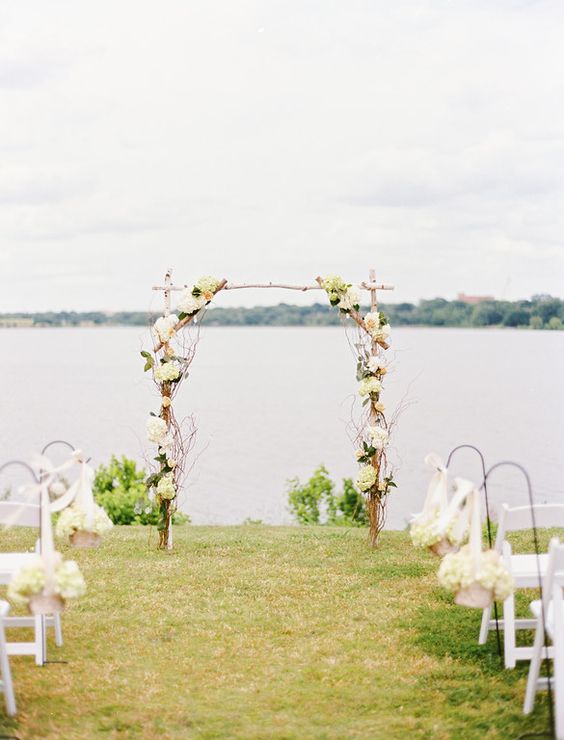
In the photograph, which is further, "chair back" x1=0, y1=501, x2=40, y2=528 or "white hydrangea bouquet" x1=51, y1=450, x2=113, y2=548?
"chair back" x1=0, y1=501, x2=40, y2=528

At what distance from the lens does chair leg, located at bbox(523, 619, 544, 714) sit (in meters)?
4.24

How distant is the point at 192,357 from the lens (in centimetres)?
807

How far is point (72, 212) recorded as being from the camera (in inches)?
1453

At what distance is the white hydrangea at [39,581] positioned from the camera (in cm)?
393

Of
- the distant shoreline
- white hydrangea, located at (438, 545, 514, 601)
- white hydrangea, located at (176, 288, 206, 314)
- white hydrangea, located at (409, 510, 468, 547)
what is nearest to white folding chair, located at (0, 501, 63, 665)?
white hydrangea, located at (409, 510, 468, 547)

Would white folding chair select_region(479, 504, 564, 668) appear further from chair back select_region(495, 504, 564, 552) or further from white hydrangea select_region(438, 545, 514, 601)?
white hydrangea select_region(438, 545, 514, 601)

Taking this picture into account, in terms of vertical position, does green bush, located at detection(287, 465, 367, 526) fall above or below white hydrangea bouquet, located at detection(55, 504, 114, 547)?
below

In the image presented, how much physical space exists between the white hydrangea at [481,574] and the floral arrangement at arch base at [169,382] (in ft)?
13.7

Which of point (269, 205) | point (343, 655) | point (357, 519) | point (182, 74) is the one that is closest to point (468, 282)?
point (269, 205)

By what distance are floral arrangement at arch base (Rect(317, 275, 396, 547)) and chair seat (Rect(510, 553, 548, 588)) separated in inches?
109

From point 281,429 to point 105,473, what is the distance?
1252cm

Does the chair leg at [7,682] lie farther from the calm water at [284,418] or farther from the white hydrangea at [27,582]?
the calm water at [284,418]

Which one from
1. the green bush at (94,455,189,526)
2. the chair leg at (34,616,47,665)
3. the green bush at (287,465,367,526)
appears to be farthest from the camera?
the green bush at (287,465,367,526)

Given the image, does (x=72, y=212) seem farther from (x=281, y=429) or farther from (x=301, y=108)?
(x=281, y=429)
